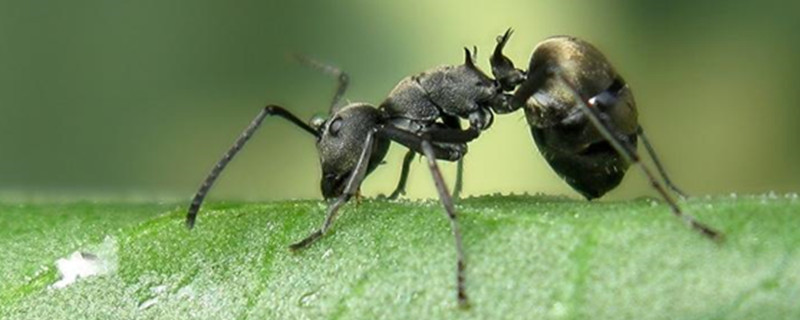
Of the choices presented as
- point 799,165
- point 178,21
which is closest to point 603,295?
point 799,165

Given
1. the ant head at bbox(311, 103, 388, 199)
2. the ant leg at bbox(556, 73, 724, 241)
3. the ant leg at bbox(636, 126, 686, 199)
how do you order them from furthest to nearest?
the ant leg at bbox(636, 126, 686, 199)
the ant head at bbox(311, 103, 388, 199)
the ant leg at bbox(556, 73, 724, 241)

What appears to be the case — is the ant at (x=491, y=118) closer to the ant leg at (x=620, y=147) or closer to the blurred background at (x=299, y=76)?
the ant leg at (x=620, y=147)

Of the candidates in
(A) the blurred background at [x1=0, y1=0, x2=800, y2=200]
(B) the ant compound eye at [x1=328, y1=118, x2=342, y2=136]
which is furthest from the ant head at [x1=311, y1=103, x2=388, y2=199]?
(A) the blurred background at [x1=0, y1=0, x2=800, y2=200]

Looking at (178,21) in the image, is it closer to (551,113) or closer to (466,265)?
(551,113)

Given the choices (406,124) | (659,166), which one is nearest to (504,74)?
(406,124)

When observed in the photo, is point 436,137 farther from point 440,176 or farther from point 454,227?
point 454,227

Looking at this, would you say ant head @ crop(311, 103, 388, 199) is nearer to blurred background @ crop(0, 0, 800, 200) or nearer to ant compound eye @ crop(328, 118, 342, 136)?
ant compound eye @ crop(328, 118, 342, 136)
